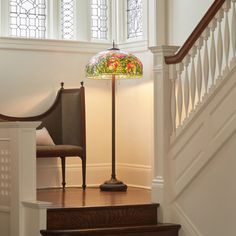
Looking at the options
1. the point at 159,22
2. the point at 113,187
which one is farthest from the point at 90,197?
the point at 159,22

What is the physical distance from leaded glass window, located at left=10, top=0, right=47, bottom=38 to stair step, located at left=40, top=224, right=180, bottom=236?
3083 millimetres

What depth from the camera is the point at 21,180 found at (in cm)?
607

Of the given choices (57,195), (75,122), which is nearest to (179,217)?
(57,195)

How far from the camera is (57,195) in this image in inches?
279

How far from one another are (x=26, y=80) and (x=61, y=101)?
475 millimetres

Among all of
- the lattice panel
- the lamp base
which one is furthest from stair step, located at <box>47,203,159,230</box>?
the lamp base

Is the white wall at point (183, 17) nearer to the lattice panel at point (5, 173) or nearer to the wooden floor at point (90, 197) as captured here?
the wooden floor at point (90, 197)

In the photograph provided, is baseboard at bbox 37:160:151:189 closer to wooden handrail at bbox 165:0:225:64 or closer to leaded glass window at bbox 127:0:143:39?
leaded glass window at bbox 127:0:143:39

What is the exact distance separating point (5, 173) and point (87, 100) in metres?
2.24

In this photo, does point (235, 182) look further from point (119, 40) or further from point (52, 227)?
point (119, 40)

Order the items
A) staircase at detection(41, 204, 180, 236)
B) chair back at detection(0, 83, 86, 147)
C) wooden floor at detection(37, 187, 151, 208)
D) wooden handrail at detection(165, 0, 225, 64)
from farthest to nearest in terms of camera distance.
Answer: chair back at detection(0, 83, 86, 147), wooden floor at detection(37, 187, 151, 208), staircase at detection(41, 204, 180, 236), wooden handrail at detection(165, 0, 225, 64)

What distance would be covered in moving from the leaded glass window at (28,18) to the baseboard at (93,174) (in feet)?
5.11

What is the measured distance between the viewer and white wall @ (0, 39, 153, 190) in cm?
795

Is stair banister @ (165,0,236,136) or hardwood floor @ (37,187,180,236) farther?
hardwood floor @ (37,187,180,236)
